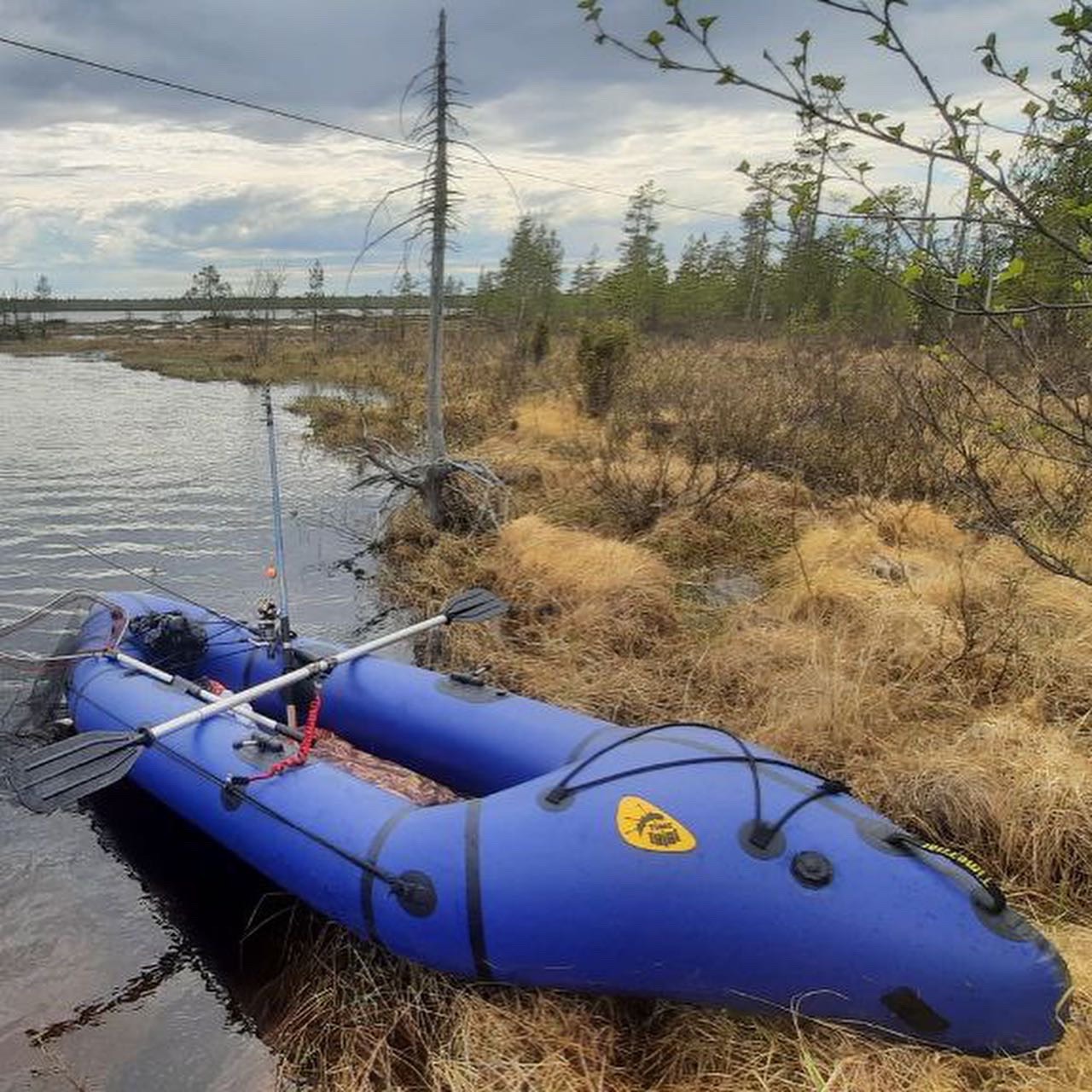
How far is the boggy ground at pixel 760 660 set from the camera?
2873 millimetres

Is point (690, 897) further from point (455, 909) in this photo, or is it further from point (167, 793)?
point (167, 793)

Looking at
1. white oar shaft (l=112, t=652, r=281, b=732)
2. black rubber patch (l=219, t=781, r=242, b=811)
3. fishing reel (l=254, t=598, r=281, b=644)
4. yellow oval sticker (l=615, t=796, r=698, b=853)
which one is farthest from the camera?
fishing reel (l=254, t=598, r=281, b=644)

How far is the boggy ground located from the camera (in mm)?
2873

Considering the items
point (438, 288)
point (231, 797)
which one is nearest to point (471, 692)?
point (231, 797)

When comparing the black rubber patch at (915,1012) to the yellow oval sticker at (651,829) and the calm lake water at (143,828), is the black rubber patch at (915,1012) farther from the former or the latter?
the calm lake water at (143,828)

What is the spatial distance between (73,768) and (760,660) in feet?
12.7

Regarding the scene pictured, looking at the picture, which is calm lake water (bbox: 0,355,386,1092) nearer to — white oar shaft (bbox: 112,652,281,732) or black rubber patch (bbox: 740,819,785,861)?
white oar shaft (bbox: 112,652,281,732)

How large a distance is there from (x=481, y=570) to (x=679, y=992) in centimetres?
545

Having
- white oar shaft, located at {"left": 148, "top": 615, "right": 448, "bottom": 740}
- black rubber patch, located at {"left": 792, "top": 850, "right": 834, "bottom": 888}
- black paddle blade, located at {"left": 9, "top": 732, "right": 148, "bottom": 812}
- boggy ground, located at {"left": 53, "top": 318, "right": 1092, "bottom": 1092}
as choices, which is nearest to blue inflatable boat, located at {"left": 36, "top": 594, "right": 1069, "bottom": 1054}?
black rubber patch, located at {"left": 792, "top": 850, "right": 834, "bottom": 888}

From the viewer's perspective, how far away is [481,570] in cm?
808

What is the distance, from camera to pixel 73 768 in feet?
12.1

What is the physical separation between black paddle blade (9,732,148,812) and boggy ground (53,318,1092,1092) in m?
1.14

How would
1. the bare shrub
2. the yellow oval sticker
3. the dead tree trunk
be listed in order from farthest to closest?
the bare shrub
the dead tree trunk
the yellow oval sticker

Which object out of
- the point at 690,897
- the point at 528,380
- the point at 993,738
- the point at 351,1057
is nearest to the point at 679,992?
the point at 690,897
